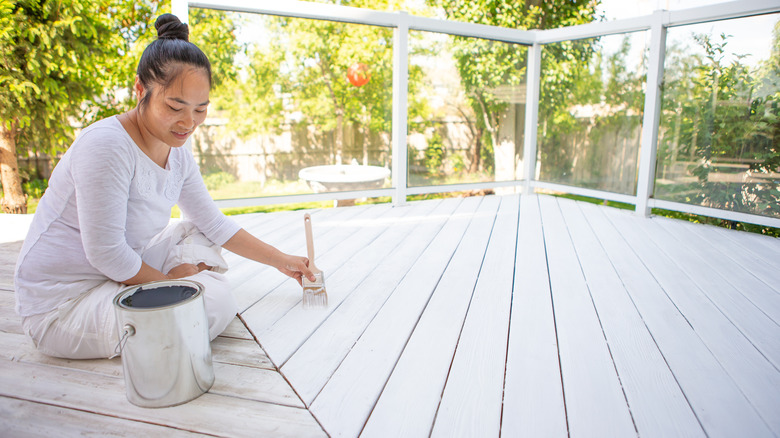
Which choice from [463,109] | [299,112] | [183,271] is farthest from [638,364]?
[463,109]

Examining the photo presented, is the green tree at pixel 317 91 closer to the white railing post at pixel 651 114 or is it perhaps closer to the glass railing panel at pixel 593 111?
the glass railing panel at pixel 593 111

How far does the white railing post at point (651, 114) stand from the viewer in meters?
3.49

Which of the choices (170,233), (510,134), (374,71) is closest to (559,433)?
(170,233)

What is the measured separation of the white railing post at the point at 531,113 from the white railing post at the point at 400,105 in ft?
4.12

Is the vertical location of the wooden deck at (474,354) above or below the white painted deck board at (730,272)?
below

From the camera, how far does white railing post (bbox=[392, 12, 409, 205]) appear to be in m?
3.91

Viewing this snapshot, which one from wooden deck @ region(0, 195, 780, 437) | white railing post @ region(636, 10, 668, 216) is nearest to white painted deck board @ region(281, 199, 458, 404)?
wooden deck @ region(0, 195, 780, 437)

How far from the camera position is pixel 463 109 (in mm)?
4324

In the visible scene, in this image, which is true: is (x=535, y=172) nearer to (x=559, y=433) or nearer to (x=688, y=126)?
(x=688, y=126)

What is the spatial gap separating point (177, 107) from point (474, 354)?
112 cm

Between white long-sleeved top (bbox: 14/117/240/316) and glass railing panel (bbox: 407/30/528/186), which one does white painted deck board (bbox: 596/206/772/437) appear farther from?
glass railing panel (bbox: 407/30/528/186)

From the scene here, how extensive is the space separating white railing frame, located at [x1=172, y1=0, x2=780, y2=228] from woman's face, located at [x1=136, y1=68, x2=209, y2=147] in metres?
2.14

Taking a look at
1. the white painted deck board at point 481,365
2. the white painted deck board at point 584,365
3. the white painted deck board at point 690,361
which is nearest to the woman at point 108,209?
the white painted deck board at point 481,365

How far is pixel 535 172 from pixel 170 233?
12.0ft
